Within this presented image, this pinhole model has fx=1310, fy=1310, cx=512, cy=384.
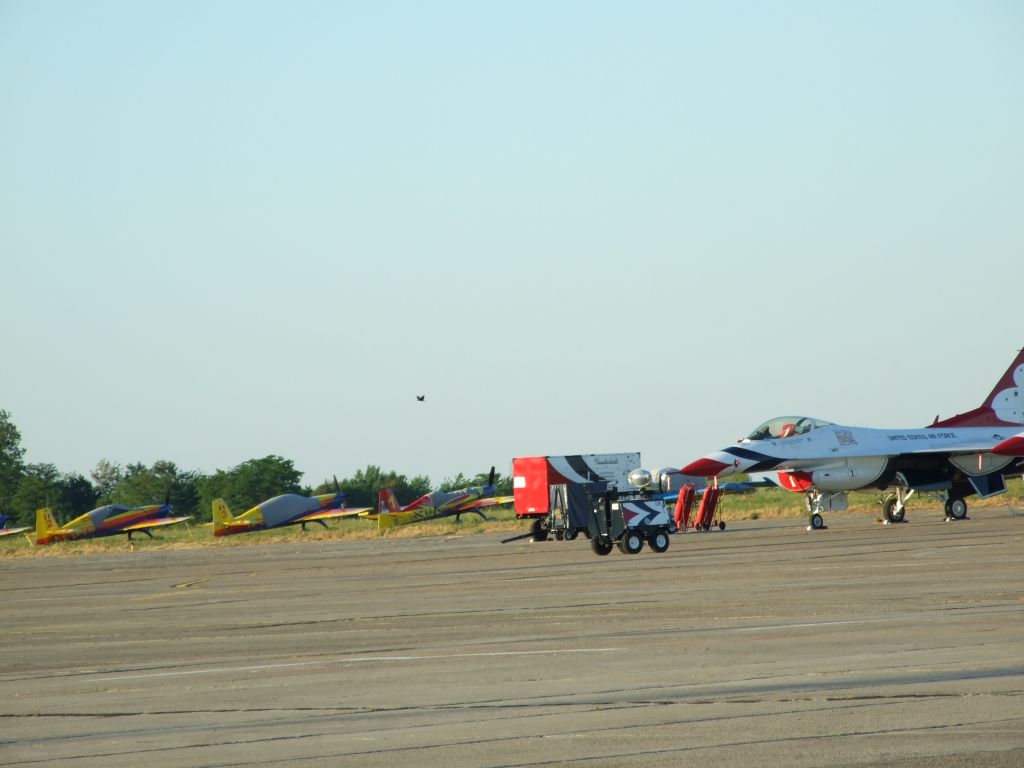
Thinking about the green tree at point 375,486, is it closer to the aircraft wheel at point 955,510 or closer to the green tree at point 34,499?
the green tree at point 34,499

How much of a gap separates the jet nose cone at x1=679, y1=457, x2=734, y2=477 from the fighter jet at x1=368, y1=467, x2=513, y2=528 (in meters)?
26.7

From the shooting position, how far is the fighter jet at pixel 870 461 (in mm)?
36875

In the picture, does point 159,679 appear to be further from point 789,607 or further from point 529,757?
point 789,607

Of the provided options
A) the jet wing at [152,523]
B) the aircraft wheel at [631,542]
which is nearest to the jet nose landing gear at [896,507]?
the aircraft wheel at [631,542]

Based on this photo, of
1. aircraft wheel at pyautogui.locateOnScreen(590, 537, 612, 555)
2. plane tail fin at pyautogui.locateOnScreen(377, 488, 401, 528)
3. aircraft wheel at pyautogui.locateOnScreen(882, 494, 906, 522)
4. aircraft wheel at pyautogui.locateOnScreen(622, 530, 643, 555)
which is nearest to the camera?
aircraft wheel at pyautogui.locateOnScreen(622, 530, 643, 555)

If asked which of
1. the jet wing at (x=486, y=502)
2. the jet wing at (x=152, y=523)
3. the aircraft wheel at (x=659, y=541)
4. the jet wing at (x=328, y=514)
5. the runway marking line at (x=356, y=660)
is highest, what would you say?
the jet wing at (x=152, y=523)

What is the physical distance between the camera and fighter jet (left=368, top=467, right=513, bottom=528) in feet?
205

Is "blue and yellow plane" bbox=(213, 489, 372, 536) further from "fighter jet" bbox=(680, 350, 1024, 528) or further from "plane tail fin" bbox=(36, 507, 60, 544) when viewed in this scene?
"fighter jet" bbox=(680, 350, 1024, 528)

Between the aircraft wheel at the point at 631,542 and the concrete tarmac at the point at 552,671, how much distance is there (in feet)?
14.6

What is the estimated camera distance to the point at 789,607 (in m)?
15.6

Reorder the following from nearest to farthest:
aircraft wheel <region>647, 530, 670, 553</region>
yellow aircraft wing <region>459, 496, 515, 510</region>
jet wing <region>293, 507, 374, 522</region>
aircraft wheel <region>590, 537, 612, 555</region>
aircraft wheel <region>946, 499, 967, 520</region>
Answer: aircraft wheel <region>647, 530, 670, 553</region>, aircraft wheel <region>590, 537, 612, 555</region>, aircraft wheel <region>946, 499, 967, 520</region>, yellow aircraft wing <region>459, 496, 515, 510</region>, jet wing <region>293, 507, 374, 522</region>

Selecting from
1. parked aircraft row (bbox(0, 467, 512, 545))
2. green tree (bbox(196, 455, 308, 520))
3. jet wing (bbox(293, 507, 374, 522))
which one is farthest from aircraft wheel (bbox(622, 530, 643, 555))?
green tree (bbox(196, 455, 308, 520))

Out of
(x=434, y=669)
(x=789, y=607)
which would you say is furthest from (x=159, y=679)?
(x=789, y=607)

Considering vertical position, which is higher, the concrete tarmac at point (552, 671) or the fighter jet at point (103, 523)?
the fighter jet at point (103, 523)
